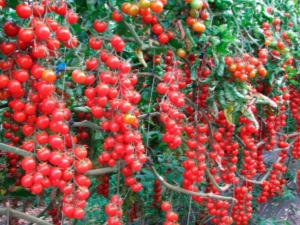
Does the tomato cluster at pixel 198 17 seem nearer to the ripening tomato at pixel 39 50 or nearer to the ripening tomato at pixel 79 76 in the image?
the ripening tomato at pixel 79 76

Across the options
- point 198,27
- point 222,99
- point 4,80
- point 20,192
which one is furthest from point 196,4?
point 20,192

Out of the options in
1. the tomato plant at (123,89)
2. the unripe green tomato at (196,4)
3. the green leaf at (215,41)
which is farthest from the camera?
the green leaf at (215,41)

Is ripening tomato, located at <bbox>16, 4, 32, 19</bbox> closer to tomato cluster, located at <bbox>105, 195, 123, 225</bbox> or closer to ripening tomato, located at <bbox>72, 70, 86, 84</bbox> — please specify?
ripening tomato, located at <bbox>72, 70, 86, 84</bbox>

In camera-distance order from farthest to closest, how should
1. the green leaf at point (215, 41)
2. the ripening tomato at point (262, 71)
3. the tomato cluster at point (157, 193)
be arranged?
the tomato cluster at point (157, 193) < the ripening tomato at point (262, 71) < the green leaf at point (215, 41)

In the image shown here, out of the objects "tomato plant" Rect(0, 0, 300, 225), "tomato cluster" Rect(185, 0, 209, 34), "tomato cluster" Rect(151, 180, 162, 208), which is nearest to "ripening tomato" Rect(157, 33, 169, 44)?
"tomato plant" Rect(0, 0, 300, 225)

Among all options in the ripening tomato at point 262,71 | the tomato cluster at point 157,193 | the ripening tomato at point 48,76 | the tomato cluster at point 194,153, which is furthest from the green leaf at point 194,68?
the tomato cluster at point 157,193

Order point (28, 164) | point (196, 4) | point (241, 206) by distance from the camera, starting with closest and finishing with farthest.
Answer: point (28, 164)
point (196, 4)
point (241, 206)

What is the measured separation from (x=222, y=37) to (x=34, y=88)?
2.50ft

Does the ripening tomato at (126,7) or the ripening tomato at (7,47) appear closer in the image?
the ripening tomato at (7,47)

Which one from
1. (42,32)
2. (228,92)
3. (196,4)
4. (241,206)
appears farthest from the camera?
A: (241,206)

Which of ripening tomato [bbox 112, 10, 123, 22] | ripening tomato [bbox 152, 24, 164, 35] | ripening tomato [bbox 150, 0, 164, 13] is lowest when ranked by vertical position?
ripening tomato [bbox 152, 24, 164, 35]

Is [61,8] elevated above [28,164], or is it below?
above

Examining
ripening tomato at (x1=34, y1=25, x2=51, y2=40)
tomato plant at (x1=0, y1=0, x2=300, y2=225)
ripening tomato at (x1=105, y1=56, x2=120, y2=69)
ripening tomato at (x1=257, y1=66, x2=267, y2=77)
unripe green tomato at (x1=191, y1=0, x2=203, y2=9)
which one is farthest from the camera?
ripening tomato at (x1=257, y1=66, x2=267, y2=77)

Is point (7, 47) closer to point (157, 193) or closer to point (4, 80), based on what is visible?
point (4, 80)
